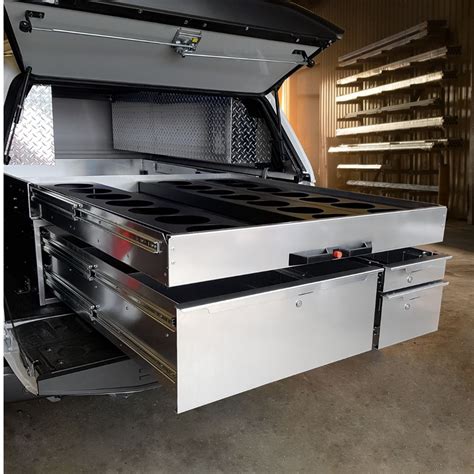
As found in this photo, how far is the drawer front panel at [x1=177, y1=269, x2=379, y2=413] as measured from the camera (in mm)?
1317

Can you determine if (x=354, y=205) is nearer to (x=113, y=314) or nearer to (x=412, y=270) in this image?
(x=412, y=270)

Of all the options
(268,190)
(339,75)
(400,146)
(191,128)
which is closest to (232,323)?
(268,190)

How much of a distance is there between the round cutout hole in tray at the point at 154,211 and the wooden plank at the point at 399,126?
6.26 m

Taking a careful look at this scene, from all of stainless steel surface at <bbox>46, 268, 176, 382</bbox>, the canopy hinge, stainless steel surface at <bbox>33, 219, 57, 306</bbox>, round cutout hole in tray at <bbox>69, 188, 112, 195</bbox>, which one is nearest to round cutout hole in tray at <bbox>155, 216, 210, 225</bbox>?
stainless steel surface at <bbox>46, 268, 176, 382</bbox>

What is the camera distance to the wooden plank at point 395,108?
7391mm

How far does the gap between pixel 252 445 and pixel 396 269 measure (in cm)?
85

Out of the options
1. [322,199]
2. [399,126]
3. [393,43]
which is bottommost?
[322,199]

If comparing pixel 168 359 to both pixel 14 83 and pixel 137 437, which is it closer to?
pixel 137 437

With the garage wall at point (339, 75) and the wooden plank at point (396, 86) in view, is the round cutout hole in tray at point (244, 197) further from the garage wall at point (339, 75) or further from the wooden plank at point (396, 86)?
the garage wall at point (339, 75)

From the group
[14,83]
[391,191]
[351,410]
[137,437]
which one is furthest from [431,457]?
[391,191]

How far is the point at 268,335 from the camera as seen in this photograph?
1423 mm

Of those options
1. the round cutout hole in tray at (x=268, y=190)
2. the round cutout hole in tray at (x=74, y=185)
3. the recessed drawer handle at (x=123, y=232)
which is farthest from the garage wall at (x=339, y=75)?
the recessed drawer handle at (x=123, y=232)

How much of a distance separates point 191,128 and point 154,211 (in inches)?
58.8

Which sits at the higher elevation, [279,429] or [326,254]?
[326,254]
